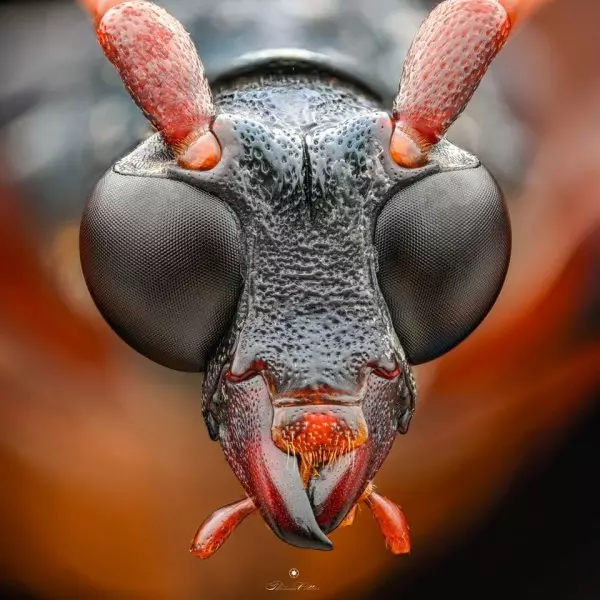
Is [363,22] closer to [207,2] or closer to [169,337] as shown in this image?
[207,2]

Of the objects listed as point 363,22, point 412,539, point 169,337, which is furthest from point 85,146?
point 412,539

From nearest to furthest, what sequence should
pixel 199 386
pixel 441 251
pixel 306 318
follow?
pixel 306 318 < pixel 441 251 < pixel 199 386

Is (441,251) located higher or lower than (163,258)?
higher

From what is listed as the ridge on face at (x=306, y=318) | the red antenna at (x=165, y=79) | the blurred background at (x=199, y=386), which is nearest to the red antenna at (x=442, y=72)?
the ridge on face at (x=306, y=318)

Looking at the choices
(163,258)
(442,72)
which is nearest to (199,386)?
(163,258)

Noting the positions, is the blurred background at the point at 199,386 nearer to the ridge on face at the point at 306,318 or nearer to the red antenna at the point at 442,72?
the red antenna at the point at 442,72

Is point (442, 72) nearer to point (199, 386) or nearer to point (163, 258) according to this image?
point (163, 258)
